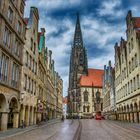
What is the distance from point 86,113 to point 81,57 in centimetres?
3417

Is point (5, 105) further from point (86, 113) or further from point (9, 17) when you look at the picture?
point (86, 113)

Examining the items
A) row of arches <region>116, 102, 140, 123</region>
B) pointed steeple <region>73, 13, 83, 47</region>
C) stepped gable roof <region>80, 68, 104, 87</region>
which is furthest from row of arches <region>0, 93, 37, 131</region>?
pointed steeple <region>73, 13, 83, 47</region>

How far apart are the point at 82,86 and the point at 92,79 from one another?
31.4ft

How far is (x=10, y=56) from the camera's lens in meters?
22.9

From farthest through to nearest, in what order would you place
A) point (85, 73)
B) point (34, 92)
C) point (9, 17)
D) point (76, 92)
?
point (85, 73) < point (76, 92) < point (34, 92) < point (9, 17)

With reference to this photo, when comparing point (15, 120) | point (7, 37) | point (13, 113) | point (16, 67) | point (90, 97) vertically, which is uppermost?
point (7, 37)

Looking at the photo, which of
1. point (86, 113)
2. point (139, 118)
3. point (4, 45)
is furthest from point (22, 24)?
point (86, 113)

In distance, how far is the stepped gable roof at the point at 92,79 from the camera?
11416 centimetres

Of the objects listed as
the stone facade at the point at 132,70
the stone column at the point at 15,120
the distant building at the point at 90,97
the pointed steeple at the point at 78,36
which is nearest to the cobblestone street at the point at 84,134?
the stone column at the point at 15,120

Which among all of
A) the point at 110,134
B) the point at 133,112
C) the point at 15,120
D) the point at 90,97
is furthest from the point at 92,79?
the point at 110,134

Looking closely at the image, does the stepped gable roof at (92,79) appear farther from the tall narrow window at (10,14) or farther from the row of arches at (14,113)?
the tall narrow window at (10,14)

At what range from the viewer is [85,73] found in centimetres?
12388

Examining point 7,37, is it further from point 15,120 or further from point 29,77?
point 29,77

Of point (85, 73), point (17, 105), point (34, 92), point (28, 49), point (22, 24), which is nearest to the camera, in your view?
point (17, 105)
